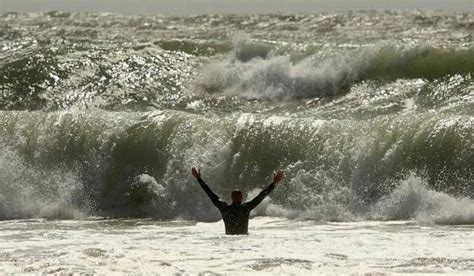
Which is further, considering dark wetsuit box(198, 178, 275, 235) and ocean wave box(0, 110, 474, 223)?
ocean wave box(0, 110, 474, 223)

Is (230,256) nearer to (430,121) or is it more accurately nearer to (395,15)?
(430,121)

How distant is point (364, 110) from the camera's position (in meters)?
19.0

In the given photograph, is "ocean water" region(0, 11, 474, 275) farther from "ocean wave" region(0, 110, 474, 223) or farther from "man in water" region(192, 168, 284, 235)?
"man in water" region(192, 168, 284, 235)

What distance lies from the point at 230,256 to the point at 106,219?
6.34 meters

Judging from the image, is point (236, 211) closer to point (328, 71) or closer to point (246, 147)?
point (246, 147)

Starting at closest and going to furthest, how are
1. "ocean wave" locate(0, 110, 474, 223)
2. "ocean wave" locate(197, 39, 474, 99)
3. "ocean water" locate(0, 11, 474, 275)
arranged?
"ocean water" locate(0, 11, 474, 275), "ocean wave" locate(0, 110, 474, 223), "ocean wave" locate(197, 39, 474, 99)

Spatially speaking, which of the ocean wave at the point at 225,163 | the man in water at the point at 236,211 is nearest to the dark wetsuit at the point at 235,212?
the man in water at the point at 236,211

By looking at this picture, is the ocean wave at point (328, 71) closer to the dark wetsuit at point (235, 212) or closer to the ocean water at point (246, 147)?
the ocean water at point (246, 147)

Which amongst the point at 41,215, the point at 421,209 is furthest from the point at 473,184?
the point at 41,215

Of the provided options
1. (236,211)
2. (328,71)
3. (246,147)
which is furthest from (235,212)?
(328,71)

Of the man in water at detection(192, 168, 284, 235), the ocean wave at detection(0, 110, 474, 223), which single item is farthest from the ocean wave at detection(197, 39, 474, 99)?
the man in water at detection(192, 168, 284, 235)

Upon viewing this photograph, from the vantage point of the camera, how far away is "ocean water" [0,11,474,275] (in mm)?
11438

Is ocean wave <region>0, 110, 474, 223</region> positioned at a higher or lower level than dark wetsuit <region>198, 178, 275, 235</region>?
higher

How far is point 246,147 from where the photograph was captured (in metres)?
17.1
